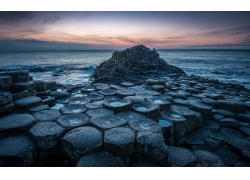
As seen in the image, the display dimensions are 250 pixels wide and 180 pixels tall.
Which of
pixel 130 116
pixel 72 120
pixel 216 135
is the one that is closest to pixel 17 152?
pixel 72 120

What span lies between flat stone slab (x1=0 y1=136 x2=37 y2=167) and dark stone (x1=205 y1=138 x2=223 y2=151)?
3.26m

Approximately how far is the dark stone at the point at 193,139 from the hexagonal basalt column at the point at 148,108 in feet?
2.74

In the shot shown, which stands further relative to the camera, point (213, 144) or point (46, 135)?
point (213, 144)

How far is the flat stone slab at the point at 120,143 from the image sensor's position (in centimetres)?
225

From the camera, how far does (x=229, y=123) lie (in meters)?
3.73

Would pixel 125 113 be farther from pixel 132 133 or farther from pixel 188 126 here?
pixel 188 126

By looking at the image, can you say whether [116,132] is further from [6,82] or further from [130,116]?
[6,82]

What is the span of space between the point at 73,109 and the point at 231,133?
3817 mm

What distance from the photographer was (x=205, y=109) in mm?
3986

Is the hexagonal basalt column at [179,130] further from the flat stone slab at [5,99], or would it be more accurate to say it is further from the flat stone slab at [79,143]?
the flat stone slab at [5,99]

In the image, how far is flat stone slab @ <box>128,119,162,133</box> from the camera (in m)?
2.69

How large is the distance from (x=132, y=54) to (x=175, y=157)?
13199mm

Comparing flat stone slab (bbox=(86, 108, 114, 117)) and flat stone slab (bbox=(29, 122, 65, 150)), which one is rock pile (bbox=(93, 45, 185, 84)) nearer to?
flat stone slab (bbox=(86, 108, 114, 117))

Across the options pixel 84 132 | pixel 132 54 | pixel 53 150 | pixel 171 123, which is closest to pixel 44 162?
pixel 53 150
